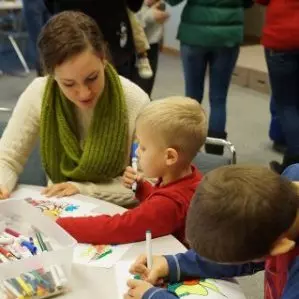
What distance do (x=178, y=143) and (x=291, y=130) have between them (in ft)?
5.57

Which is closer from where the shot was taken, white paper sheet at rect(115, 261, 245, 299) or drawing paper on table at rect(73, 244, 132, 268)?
white paper sheet at rect(115, 261, 245, 299)

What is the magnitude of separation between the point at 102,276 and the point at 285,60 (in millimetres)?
1870

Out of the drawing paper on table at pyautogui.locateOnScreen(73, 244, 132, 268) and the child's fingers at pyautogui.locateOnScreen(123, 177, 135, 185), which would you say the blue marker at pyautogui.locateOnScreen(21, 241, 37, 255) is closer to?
the drawing paper on table at pyautogui.locateOnScreen(73, 244, 132, 268)

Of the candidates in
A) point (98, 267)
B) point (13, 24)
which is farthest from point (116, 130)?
point (13, 24)

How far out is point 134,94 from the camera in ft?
5.74

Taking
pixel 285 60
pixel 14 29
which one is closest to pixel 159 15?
pixel 285 60

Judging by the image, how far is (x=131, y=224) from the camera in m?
1.25

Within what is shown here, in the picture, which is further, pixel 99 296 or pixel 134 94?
pixel 134 94

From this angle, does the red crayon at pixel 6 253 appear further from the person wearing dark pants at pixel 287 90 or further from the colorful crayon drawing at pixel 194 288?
the person wearing dark pants at pixel 287 90

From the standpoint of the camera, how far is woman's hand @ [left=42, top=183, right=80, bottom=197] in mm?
1505

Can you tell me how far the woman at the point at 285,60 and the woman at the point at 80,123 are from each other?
1160 millimetres

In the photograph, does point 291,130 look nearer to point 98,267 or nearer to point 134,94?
point 134,94

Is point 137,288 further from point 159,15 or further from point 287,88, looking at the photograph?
point 159,15

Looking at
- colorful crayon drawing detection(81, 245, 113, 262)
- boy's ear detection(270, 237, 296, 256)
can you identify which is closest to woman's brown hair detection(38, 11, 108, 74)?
colorful crayon drawing detection(81, 245, 113, 262)
